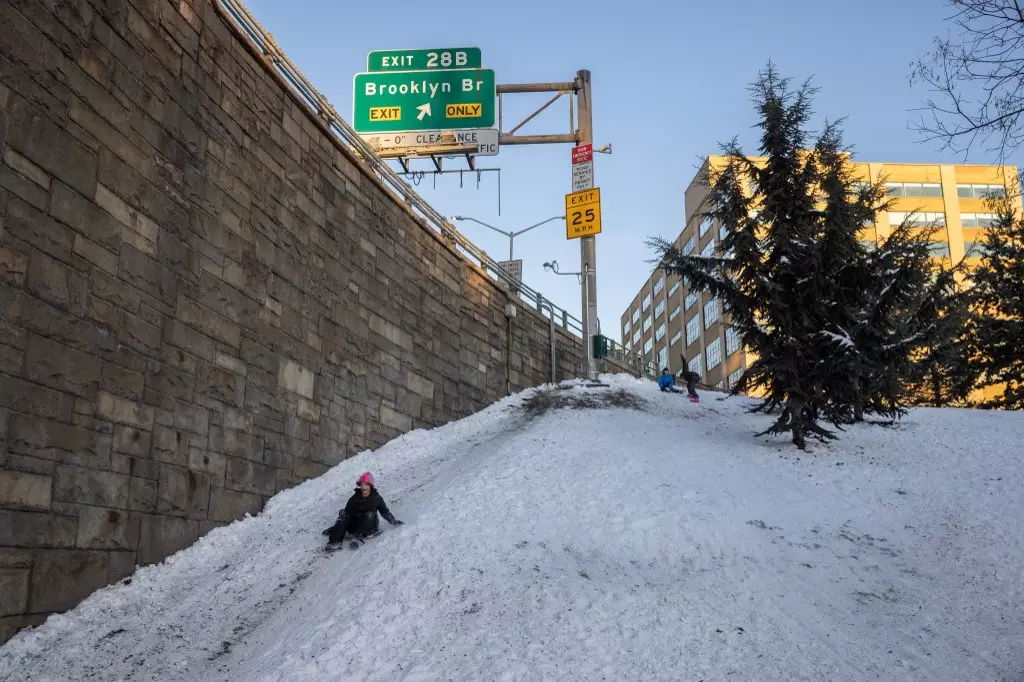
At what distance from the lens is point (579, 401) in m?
18.2

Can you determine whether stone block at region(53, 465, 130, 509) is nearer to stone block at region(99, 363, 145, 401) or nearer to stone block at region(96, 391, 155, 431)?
stone block at region(96, 391, 155, 431)

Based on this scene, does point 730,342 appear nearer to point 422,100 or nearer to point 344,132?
point 422,100

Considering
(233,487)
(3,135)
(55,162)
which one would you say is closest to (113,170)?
(55,162)

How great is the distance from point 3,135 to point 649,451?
34.6 feet

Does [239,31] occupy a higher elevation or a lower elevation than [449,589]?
higher

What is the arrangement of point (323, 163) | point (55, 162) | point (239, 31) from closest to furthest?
1. point (55, 162)
2. point (239, 31)
3. point (323, 163)

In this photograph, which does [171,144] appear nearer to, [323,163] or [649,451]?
[323,163]

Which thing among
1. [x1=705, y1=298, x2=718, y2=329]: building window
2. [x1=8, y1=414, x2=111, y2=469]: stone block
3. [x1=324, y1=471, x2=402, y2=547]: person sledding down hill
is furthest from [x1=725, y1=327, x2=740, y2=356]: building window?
[x1=8, y1=414, x2=111, y2=469]: stone block

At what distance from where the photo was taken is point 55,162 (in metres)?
7.67

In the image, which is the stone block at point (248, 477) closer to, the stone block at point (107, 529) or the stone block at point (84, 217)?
the stone block at point (107, 529)

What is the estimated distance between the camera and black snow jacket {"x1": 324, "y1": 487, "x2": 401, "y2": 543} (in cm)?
952

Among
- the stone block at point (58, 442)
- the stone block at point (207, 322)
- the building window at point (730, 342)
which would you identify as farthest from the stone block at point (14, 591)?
the building window at point (730, 342)

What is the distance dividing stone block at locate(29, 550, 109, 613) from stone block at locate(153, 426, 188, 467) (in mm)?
1309

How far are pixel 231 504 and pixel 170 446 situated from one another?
1528 mm
